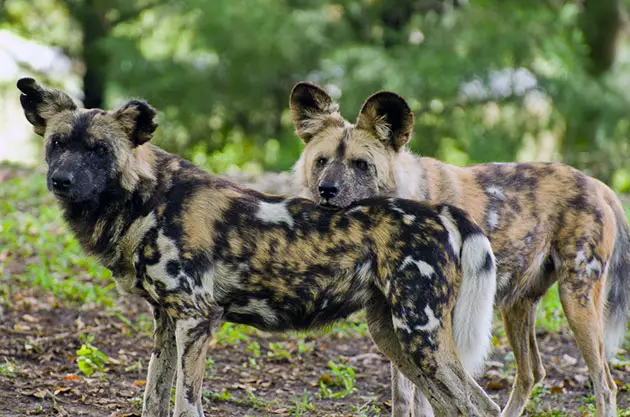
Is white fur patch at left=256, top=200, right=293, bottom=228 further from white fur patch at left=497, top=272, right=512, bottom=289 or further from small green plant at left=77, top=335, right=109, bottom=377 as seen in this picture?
small green plant at left=77, top=335, right=109, bottom=377

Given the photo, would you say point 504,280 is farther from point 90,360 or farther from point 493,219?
point 90,360

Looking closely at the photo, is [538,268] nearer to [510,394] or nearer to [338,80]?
[510,394]

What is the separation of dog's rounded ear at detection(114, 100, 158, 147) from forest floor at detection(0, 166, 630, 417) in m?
1.21

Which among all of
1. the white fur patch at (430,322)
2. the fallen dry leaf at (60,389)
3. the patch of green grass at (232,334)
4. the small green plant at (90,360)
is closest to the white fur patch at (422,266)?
A: the white fur patch at (430,322)

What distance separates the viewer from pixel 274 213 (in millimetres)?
3912

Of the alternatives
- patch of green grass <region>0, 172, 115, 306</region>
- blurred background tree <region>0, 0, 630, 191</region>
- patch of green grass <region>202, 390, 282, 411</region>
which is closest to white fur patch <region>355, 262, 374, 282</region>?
patch of green grass <region>202, 390, 282, 411</region>

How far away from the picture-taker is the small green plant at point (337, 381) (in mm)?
4931

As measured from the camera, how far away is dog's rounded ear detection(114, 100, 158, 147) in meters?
3.94

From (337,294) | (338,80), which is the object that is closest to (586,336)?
(337,294)

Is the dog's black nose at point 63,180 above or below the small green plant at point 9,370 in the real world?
above

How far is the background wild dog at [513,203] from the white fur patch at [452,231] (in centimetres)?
63

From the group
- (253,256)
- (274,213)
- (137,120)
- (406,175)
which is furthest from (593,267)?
(137,120)

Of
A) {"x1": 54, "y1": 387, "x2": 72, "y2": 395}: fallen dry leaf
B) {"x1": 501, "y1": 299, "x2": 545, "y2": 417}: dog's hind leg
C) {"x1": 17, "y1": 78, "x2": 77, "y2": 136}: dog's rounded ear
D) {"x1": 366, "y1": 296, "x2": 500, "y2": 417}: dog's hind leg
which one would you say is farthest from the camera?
{"x1": 501, "y1": 299, "x2": 545, "y2": 417}: dog's hind leg

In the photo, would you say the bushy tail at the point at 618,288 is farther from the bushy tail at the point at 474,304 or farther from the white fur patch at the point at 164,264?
the white fur patch at the point at 164,264
